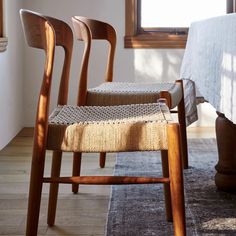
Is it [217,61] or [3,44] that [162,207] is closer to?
[217,61]

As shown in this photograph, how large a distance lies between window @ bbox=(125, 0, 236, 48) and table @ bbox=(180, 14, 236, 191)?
133 centimetres

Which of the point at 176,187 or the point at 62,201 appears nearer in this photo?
the point at 176,187

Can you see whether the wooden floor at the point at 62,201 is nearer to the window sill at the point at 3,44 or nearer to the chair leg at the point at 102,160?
the chair leg at the point at 102,160

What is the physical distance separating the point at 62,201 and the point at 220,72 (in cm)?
80

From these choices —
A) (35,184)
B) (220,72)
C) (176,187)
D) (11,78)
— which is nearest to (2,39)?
(11,78)

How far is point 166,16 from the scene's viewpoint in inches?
140

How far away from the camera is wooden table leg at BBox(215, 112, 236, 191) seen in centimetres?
187

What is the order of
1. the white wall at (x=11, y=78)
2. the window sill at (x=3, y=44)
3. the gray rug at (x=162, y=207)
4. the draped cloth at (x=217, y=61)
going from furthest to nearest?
the white wall at (x=11, y=78)
the window sill at (x=3, y=44)
the gray rug at (x=162, y=207)
the draped cloth at (x=217, y=61)

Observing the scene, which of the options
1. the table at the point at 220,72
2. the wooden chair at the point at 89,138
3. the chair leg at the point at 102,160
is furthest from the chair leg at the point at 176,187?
the chair leg at the point at 102,160

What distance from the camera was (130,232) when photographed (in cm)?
158

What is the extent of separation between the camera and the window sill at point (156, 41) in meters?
3.45

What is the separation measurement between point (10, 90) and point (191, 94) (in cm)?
126

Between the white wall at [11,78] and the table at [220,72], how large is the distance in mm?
1210

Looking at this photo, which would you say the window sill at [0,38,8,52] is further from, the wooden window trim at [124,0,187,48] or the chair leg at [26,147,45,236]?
Answer: the chair leg at [26,147,45,236]
